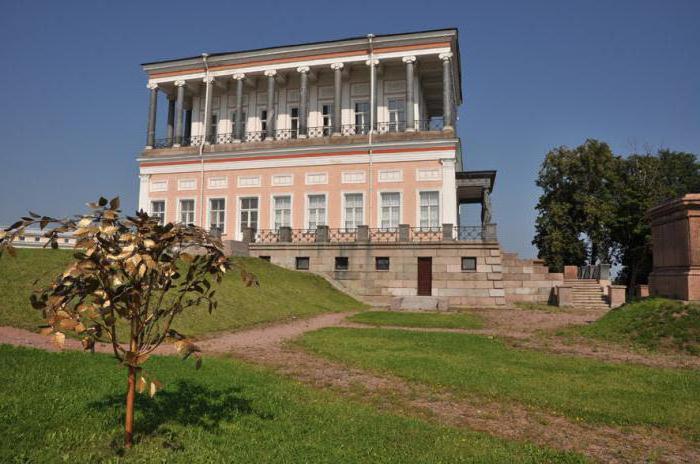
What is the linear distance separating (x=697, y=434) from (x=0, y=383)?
27.9 ft

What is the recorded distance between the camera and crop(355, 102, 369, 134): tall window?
33156 millimetres

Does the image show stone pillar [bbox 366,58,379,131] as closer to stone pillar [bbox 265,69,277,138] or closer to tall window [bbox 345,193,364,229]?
tall window [bbox 345,193,364,229]

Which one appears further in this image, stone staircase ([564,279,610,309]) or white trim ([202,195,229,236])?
white trim ([202,195,229,236])

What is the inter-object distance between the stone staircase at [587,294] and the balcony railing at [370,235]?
6225 millimetres

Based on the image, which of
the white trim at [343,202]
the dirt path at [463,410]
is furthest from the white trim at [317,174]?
the dirt path at [463,410]

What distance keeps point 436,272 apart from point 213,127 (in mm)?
21599

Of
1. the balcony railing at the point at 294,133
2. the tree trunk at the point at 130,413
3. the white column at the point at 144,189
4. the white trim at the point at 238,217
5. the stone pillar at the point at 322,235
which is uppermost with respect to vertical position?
the balcony railing at the point at 294,133

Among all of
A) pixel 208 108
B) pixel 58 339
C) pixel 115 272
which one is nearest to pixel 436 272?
pixel 208 108

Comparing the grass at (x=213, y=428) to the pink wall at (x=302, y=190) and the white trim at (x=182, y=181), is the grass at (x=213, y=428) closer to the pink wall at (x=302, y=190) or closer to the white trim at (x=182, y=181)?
the pink wall at (x=302, y=190)

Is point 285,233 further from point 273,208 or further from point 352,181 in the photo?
point 352,181

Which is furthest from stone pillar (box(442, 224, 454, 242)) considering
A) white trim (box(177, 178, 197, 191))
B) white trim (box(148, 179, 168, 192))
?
white trim (box(148, 179, 168, 192))

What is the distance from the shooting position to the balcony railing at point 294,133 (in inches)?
1275

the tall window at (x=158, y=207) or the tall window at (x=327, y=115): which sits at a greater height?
the tall window at (x=327, y=115)

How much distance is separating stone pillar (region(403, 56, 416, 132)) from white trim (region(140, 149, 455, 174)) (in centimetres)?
228
